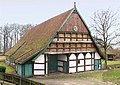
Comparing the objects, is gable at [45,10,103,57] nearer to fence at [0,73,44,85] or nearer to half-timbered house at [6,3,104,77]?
half-timbered house at [6,3,104,77]

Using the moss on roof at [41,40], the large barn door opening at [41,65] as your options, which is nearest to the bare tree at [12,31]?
the moss on roof at [41,40]

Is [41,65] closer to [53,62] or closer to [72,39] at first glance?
[53,62]

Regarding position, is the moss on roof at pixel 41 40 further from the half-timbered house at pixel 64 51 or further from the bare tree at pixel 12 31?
the bare tree at pixel 12 31

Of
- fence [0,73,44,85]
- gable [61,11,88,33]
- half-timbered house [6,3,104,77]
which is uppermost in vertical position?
gable [61,11,88,33]

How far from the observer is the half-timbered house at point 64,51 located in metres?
20.7

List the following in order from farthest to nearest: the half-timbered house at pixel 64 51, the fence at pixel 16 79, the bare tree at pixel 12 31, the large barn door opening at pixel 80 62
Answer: the bare tree at pixel 12 31 → the large barn door opening at pixel 80 62 → the half-timbered house at pixel 64 51 → the fence at pixel 16 79

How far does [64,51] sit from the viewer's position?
22438 millimetres

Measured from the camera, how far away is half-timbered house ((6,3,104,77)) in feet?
68.0

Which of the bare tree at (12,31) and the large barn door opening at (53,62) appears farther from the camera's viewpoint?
the bare tree at (12,31)

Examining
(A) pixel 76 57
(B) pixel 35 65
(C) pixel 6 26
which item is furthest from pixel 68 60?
(C) pixel 6 26

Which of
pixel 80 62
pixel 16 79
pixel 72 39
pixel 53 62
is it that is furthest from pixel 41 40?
pixel 16 79

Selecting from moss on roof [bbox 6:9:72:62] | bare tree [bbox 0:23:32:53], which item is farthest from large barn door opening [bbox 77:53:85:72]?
bare tree [bbox 0:23:32:53]

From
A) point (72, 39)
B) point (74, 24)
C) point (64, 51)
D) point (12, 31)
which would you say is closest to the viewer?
point (64, 51)

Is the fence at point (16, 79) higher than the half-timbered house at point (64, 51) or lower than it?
lower
